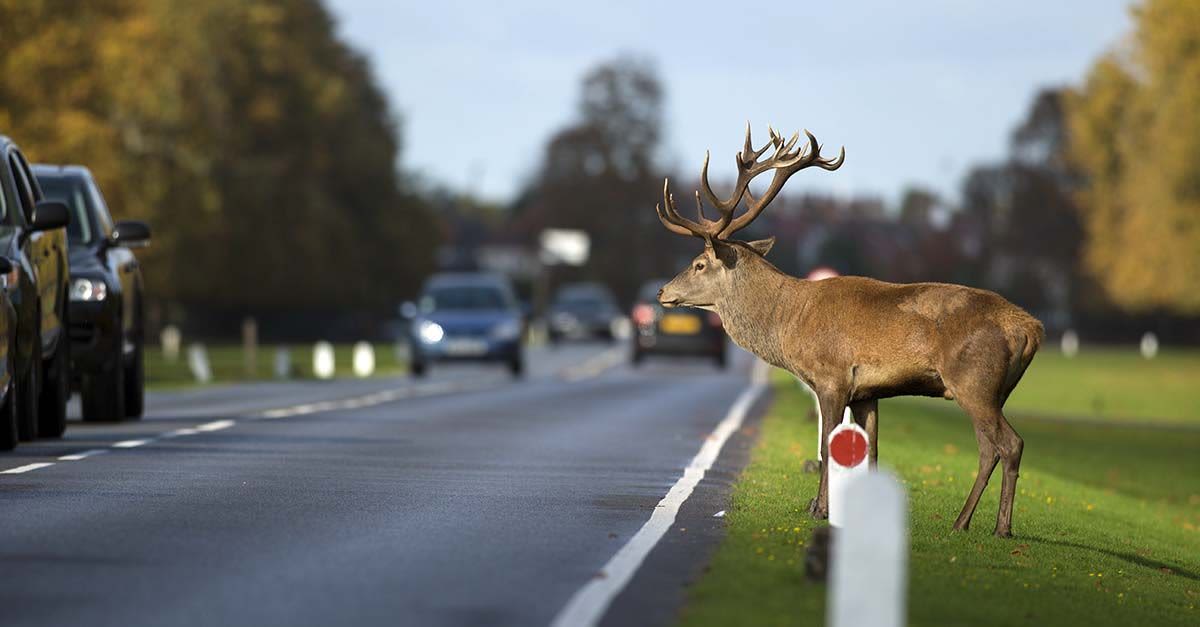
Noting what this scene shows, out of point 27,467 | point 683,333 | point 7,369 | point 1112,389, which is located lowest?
point 1112,389

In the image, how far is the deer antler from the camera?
14.7 metres

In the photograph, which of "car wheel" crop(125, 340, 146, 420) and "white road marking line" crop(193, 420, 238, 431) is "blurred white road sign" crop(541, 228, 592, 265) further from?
"white road marking line" crop(193, 420, 238, 431)

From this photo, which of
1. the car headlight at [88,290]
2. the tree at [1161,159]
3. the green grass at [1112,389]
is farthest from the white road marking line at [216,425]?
the tree at [1161,159]

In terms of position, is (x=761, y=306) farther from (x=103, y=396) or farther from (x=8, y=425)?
(x=103, y=396)

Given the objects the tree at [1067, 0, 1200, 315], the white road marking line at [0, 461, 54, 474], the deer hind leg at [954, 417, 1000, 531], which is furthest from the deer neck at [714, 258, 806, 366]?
the tree at [1067, 0, 1200, 315]

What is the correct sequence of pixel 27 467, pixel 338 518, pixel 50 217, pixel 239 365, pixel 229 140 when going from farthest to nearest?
pixel 229 140
pixel 239 365
pixel 50 217
pixel 27 467
pixel 338 518

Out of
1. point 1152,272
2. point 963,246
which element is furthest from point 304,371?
point 963,246

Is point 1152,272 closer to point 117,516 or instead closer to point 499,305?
point 499,305

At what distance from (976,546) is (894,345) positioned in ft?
4.20

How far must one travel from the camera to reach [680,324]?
4797 centimetres

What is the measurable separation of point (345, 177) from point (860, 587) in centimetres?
7561

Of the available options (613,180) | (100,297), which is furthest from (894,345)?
(613,180)

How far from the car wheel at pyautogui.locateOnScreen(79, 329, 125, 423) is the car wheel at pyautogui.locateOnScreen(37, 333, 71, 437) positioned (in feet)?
7.90

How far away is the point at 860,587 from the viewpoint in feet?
24.9
